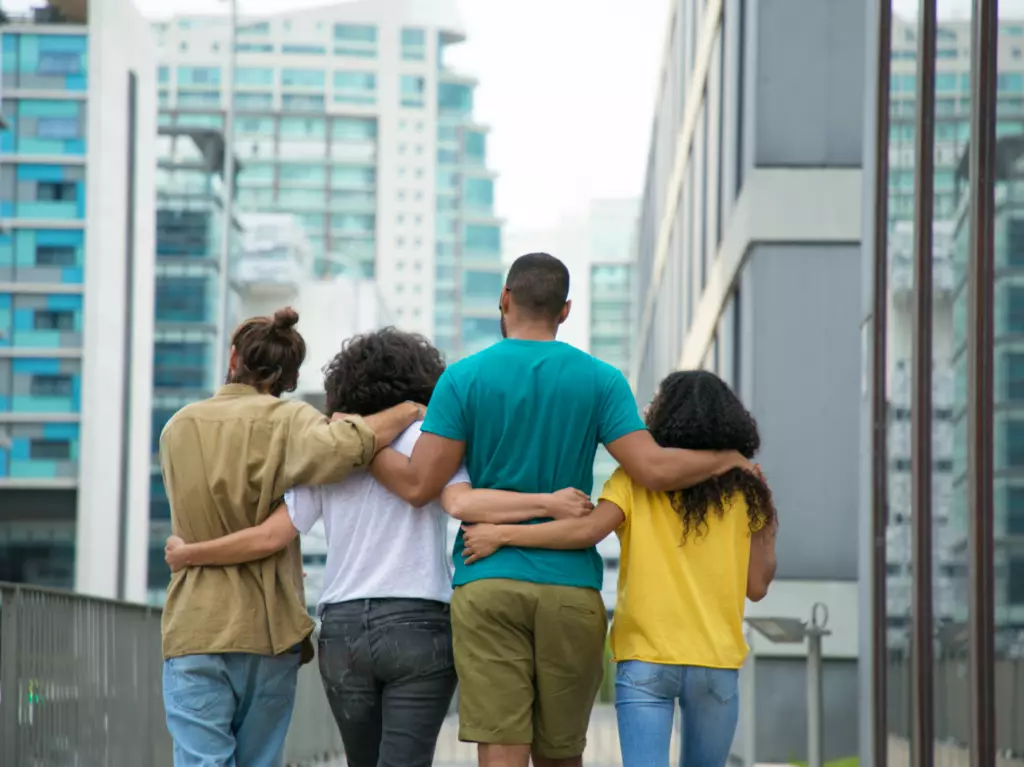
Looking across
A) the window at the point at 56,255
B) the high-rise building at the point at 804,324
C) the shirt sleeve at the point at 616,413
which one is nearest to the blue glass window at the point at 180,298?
the window at the point at 56,255

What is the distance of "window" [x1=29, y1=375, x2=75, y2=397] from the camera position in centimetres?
8712

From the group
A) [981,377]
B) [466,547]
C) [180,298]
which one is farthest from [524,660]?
[180,298]

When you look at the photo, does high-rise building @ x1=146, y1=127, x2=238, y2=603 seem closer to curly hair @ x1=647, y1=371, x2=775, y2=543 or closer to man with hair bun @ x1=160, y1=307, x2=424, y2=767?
man with hair bun @ x1=160, y1=307, x2=424, y2=767

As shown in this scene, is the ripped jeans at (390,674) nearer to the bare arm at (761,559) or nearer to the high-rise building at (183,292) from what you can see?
the bare arm at (761,559)

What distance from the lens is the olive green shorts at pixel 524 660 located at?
4453 millimetres

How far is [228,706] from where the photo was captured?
4.80m

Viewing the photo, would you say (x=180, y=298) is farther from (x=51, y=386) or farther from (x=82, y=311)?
(x=51, y=386)

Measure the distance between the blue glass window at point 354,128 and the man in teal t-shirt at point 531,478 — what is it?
164309 mm

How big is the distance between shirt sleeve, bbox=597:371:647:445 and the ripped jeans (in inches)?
25.4

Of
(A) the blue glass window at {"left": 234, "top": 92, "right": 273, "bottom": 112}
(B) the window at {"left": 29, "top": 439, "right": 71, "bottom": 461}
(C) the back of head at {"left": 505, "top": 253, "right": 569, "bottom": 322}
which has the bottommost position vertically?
(B) the window at {"left": 29, "top": 439, "right": 71, "bottom": 461}

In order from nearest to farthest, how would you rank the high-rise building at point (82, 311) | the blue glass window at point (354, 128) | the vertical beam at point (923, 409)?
the vertical beam at point (923, 409) < the high-rise building at point (82, 311) < the blue glass window at point (354, 128)

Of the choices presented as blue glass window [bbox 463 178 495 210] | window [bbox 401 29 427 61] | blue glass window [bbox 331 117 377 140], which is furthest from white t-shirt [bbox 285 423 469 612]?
window [bbox 401 29 427 61]

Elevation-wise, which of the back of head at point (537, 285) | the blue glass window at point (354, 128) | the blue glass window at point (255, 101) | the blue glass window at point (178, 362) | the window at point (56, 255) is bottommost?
the back of head at point (537, 285)

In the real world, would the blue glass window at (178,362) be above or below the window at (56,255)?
below
